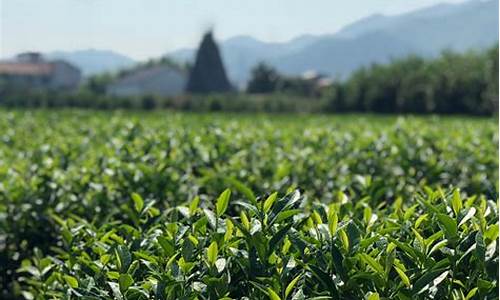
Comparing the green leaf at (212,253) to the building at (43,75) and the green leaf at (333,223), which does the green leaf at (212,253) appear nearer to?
the green leaf at (333,223)

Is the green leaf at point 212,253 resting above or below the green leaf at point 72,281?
above

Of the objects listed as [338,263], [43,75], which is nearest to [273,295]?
[338,263]

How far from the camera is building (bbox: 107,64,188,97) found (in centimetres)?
9219

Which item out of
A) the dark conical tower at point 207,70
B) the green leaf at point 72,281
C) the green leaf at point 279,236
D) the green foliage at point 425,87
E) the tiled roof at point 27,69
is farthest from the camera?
the tiled roof at point 27,69

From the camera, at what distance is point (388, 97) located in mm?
51219

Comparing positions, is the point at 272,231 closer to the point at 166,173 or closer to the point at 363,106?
the point at 166,173

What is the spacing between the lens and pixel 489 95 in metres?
42.1

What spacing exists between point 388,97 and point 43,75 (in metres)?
58.3

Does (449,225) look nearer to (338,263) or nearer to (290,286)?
(338,263)

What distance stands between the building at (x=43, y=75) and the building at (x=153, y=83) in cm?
785

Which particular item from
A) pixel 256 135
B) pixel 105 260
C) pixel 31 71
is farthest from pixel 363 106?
pixel 31 71

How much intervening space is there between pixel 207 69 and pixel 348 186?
8320cm

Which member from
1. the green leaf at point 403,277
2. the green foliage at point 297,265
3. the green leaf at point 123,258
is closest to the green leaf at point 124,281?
the green foliage at point 297,265

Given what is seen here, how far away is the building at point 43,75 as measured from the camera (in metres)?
91.8
